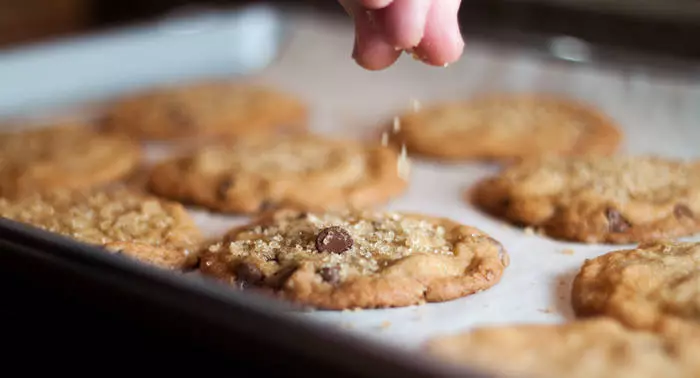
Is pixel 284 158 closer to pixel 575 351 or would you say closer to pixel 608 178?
pixel 608 178

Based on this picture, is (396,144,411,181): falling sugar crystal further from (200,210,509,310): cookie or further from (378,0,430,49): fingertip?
(378,0,430,49): fingertip

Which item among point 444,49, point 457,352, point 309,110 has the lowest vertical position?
point 309,110

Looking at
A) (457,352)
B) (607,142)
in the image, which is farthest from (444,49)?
(607,142)

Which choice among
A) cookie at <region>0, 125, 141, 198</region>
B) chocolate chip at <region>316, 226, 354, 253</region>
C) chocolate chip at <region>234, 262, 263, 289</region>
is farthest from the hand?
cookie at <region>0, 125, 141, 198</region>

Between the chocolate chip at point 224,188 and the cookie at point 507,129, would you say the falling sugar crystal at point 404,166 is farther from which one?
the chocolate chip at point 224,188

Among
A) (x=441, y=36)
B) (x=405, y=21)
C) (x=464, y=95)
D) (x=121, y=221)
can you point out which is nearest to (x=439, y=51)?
(x=441, y=36)

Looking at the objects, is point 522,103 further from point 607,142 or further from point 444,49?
point 444,49

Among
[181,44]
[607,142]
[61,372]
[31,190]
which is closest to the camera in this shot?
[61,372]
